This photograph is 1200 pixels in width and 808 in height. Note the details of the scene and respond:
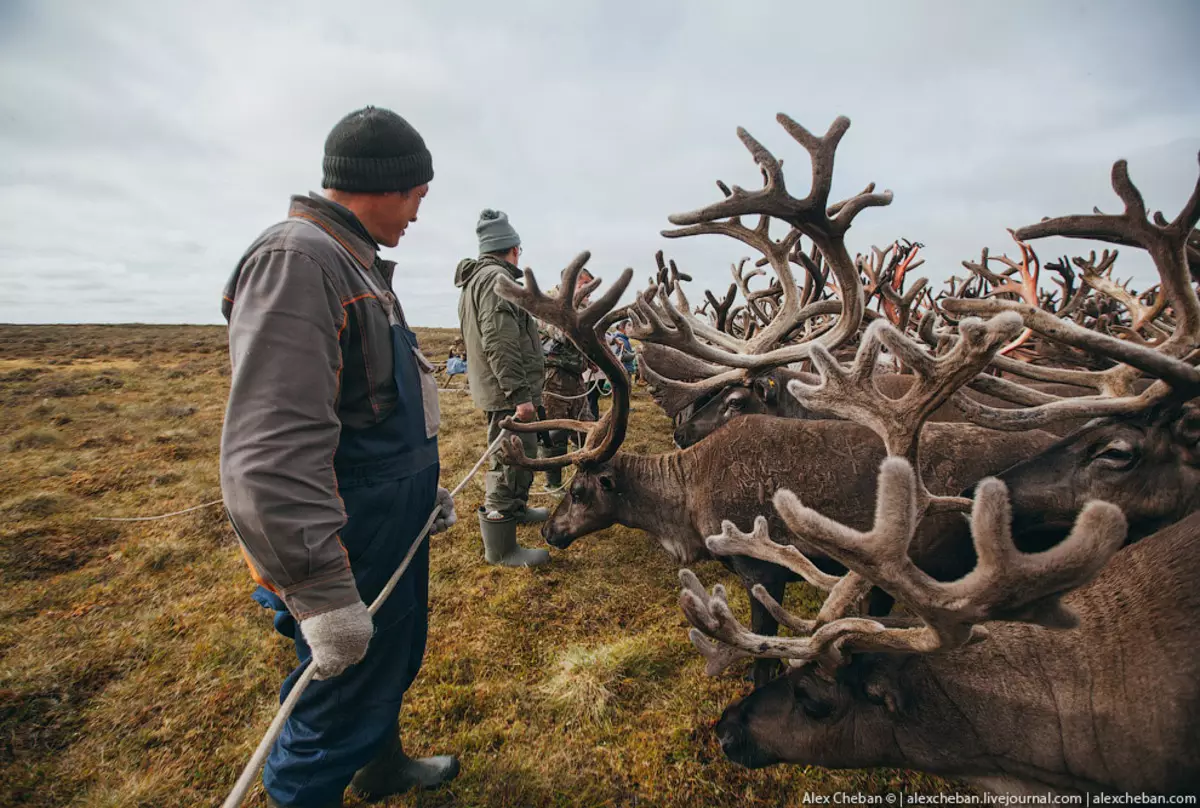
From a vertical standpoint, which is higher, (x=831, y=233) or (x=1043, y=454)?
(x=831, y=233)

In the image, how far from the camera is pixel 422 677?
3510 mm

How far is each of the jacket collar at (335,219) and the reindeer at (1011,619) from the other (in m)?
1.75

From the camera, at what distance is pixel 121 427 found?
39.4ft

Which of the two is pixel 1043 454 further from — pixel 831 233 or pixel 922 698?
pixel 831 233

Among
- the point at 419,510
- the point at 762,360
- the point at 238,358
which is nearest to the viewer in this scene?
the point at 238,358

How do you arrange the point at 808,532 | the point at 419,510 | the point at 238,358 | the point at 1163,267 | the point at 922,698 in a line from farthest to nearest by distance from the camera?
the point at 1163,267 < the point at 419,510 < the point at 922,698 < the point at 808,532 < the point at 238,358

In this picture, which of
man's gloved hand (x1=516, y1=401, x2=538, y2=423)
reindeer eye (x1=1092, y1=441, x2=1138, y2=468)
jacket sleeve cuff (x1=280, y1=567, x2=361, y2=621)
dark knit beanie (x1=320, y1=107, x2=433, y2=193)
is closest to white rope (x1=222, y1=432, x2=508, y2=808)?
jacket sleeve cuff (x1=280, y1=567, x2=361, y2=621)

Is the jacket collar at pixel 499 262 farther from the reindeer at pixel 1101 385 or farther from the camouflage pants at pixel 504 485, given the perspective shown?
the reindeer at pixel 1101 385

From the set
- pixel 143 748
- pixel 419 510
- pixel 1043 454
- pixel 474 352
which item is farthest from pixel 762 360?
pixel 143 748

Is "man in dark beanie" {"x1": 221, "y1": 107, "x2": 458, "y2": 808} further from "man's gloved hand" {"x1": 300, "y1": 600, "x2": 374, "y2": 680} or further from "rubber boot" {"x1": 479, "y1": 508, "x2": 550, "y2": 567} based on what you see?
"rubber boot" {"x1": 479, "y1": 508, "x2": 550, "y2": 567}

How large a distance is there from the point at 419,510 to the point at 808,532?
161 centimetres

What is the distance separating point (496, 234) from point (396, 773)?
426 centimetres

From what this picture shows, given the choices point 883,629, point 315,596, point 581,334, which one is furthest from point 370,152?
point 883,629

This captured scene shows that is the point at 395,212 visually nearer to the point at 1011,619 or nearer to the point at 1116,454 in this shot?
the point at 1011,619
